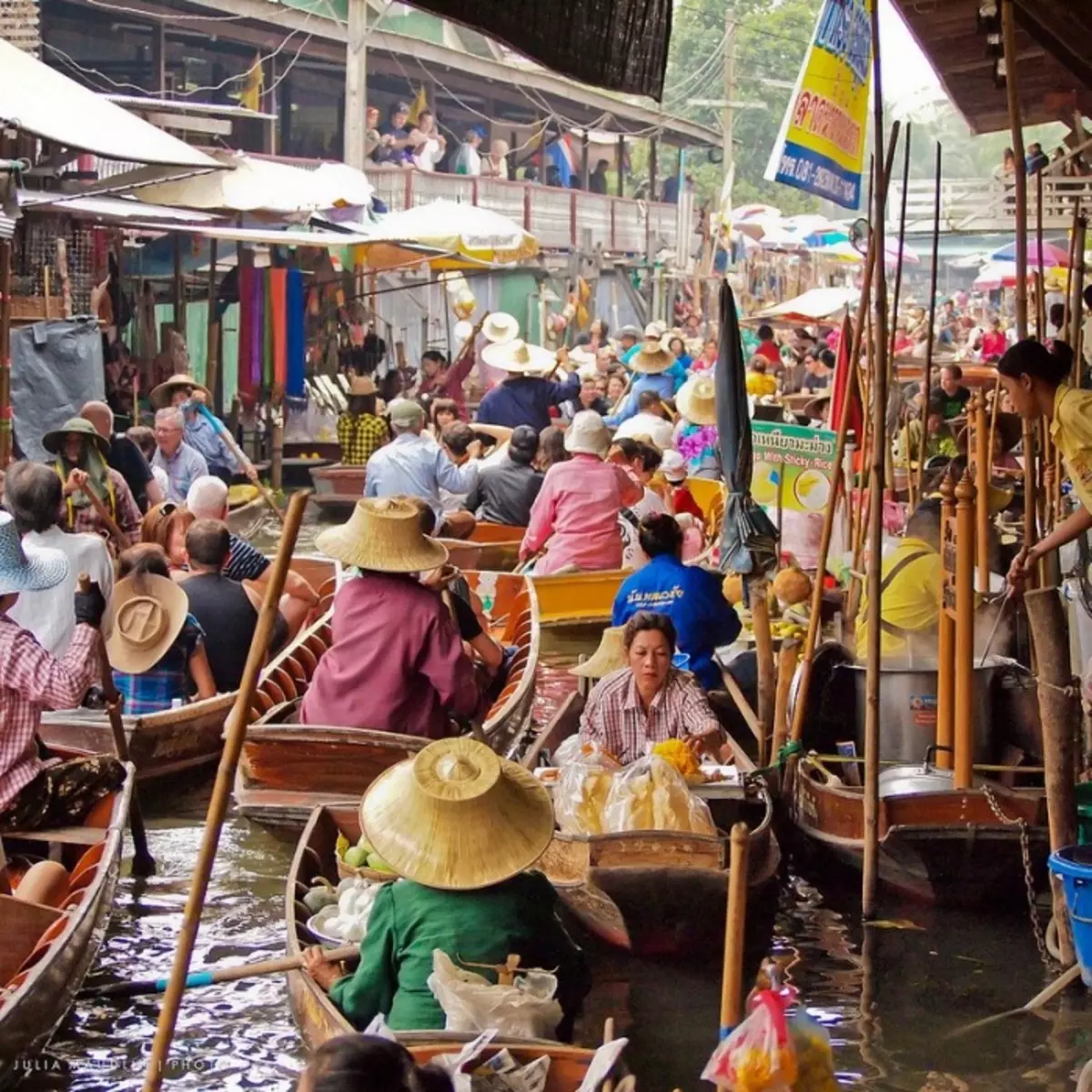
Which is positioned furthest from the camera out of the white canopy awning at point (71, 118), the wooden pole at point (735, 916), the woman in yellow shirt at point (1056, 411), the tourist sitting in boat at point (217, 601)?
the white canopy awning at point (71, 118)

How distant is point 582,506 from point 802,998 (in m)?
6.18

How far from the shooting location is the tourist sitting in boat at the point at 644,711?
23.5 feet

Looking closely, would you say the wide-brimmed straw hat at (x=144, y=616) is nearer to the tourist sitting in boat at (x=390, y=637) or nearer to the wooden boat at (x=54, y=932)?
the tourist sitting in boat at (x=390, y=637)

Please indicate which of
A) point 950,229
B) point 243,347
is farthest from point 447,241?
point 950,229

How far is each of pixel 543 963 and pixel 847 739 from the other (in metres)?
3.75

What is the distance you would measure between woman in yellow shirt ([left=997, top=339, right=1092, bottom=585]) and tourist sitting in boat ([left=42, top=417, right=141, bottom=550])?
18.5ft

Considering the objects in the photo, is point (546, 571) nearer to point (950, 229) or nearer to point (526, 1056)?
point (950, 229)

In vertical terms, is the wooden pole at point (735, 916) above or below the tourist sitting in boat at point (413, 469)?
below

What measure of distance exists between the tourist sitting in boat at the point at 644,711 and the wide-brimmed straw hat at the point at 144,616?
221 cm

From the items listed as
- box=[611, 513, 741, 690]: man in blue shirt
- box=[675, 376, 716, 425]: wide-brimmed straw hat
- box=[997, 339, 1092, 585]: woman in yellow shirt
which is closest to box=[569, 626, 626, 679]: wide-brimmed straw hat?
box=[611, 513, 741, 690]: man in blue shirt

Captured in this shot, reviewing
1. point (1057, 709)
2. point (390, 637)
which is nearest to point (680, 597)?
point (390, 637)

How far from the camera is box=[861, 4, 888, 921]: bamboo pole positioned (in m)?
6.51

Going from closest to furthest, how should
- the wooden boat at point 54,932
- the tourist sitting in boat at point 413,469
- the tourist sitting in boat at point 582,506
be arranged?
the wooden boat at point 54,932 → the tourist sitting in boat at point 582,506 → the tourist sitting in boat at point 413,469

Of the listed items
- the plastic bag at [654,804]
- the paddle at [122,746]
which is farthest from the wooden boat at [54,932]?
the plastic bag at [654,804]
